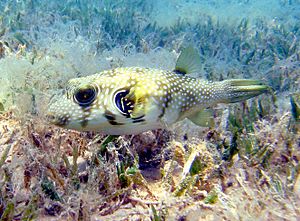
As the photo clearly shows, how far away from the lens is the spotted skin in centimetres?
301

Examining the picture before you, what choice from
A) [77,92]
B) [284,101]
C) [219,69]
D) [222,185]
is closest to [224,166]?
[222,185]

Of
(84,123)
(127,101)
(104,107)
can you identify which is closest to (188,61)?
(127,101)

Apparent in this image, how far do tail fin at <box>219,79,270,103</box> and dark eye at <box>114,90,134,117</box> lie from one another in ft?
4.32

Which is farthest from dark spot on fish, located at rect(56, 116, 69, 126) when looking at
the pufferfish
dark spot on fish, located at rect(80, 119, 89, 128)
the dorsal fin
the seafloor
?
the dorsal fin

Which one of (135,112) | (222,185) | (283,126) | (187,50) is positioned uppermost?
(187,50)

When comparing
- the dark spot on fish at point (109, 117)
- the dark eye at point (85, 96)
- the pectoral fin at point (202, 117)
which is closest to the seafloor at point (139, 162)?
the pectoral fin at point (202, 117)

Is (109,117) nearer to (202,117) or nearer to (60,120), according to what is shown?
(60,120)

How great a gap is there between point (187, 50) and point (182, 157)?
4.05 feet

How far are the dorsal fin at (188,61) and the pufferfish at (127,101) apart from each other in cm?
1

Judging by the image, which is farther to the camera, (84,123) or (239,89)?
(239,89)

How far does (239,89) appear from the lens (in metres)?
3.92

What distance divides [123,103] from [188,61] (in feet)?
3.54

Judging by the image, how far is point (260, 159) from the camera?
11.8ft

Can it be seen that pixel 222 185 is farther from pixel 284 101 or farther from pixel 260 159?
pixel 284 101
